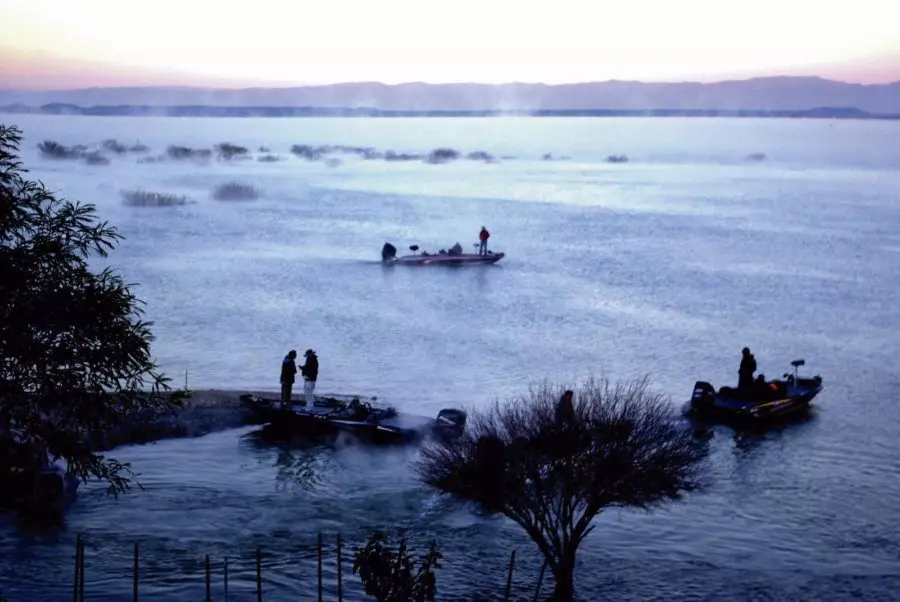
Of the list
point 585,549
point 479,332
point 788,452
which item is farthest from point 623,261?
point 585,549

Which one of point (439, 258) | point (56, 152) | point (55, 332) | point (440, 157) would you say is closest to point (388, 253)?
point (439, 258)

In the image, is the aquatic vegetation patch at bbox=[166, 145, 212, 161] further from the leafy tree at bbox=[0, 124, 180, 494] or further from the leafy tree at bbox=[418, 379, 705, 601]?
the leafy tree at bbox=[0, 124, 180, 494]

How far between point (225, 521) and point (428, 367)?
16295mm

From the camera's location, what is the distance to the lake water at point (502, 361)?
18188 millimetres

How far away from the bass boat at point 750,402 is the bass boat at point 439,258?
34.0m

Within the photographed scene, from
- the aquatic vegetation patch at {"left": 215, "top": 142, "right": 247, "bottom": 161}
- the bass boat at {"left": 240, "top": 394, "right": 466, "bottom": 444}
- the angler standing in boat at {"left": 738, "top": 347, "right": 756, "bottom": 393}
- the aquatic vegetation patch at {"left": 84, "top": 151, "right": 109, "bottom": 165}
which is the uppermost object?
the aquatic vegetation patch at {"left": 215, "top": 142, "right": 247, "bottom": 161}

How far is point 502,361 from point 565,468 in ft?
67.6

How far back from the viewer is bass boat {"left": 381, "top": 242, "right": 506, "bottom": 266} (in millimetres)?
62250

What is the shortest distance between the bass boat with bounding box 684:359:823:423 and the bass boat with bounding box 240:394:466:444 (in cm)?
664

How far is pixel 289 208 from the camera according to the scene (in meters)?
98.1

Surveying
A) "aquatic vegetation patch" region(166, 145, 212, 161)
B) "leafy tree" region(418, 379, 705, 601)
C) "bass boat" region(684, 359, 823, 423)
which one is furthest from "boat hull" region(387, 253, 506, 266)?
"aquatic vegetation patch" region(166, 145, 212, 161)

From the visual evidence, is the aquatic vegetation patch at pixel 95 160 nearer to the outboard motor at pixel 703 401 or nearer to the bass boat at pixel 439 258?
the bass boat at pixel 439 258

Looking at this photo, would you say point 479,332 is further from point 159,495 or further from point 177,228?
point 177,228

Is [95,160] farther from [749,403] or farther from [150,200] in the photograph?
[749,403]
